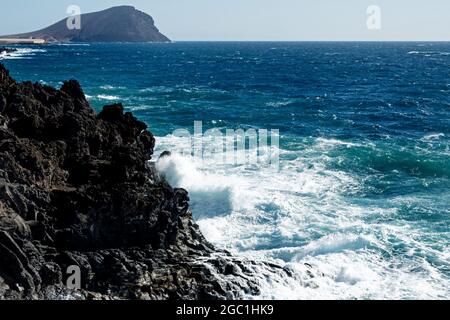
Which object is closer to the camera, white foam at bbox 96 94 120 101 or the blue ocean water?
the blue ocean water

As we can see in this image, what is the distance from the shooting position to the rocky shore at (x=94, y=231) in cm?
1703

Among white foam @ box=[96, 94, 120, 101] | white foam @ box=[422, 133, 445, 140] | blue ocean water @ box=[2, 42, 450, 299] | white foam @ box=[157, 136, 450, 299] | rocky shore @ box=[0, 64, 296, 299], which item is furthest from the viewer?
white foam @ box=[96, 94, 120, 101]

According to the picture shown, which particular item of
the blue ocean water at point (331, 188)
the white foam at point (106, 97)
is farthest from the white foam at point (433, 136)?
the white foam at point (106, 97)

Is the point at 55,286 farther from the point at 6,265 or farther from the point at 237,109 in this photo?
the point at 237,109

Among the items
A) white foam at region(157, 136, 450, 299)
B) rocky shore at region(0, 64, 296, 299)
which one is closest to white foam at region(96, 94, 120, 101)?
white foam at region(157, 136, 450, 299)

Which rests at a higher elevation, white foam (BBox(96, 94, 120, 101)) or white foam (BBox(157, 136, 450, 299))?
white foam (BBox(96, 94, 120, 101))

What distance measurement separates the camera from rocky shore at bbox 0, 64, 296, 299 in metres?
17.0

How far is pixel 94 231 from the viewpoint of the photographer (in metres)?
18.8

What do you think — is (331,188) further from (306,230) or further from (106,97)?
(106,97)

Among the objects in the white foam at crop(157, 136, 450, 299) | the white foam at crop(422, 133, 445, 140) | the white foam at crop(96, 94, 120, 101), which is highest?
the white foam at crop(96, 94, 120, 101)

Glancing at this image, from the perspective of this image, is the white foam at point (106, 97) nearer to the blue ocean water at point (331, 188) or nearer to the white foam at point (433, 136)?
the blue ocean water at point (331, 188)

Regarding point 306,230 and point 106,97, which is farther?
point 106,97

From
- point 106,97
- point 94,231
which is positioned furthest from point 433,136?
point 106,97

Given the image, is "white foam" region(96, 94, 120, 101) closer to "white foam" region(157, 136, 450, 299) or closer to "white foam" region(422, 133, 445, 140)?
"white foam" region(157, 136, 450, 299)
